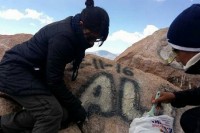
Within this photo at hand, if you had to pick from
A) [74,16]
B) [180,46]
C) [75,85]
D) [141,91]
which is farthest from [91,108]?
[180,46]

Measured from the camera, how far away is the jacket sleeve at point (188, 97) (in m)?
5.85

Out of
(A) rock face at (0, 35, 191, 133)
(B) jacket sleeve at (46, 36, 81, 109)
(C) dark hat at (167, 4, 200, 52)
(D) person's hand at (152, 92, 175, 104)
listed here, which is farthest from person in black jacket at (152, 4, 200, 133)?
(A) rock face at (0, 35, 191, 133)

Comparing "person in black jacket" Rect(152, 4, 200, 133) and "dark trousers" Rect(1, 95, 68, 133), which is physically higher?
"person in black jacket" Rect(152, 4, 200, 133)

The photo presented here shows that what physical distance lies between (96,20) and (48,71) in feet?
3.35

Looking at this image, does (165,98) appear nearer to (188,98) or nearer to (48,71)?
(188,98)

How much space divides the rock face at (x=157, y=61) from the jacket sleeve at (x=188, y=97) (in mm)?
3647

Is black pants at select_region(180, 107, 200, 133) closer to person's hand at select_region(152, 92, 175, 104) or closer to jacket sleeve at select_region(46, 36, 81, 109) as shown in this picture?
person's hand at select_region(152, 92, 175, 104)

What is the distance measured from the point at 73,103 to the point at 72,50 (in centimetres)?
82

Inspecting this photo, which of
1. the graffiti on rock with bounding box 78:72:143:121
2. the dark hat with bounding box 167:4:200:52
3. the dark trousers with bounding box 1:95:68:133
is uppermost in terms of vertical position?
the dark hat with bounding box 167:4:200:52

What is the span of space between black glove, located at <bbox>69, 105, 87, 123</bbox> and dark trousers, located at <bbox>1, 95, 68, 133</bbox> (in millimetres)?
111

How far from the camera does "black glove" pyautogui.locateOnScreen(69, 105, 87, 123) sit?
675 centimetres

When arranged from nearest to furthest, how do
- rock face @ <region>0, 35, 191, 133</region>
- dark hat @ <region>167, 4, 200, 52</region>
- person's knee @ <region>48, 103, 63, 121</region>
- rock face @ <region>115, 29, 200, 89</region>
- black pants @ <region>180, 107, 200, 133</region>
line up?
dark hat @ <region>167, 4, 200, 52</region> < black pants @ <region>180, 107, 200, 133</region> < person's knee @ <region>48, 103, 63, 121</region> < rock face @ <region>0, 35, 191, 133</region> < rock face @ <region>115, 29, 200, 89</region>

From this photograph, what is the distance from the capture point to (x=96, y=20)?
629 cm

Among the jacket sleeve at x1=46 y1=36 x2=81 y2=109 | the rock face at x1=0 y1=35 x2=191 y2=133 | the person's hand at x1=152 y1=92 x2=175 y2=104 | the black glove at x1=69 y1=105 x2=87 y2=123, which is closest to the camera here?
the person's hand at x1=152 y1=92 x2=175 y2=104
